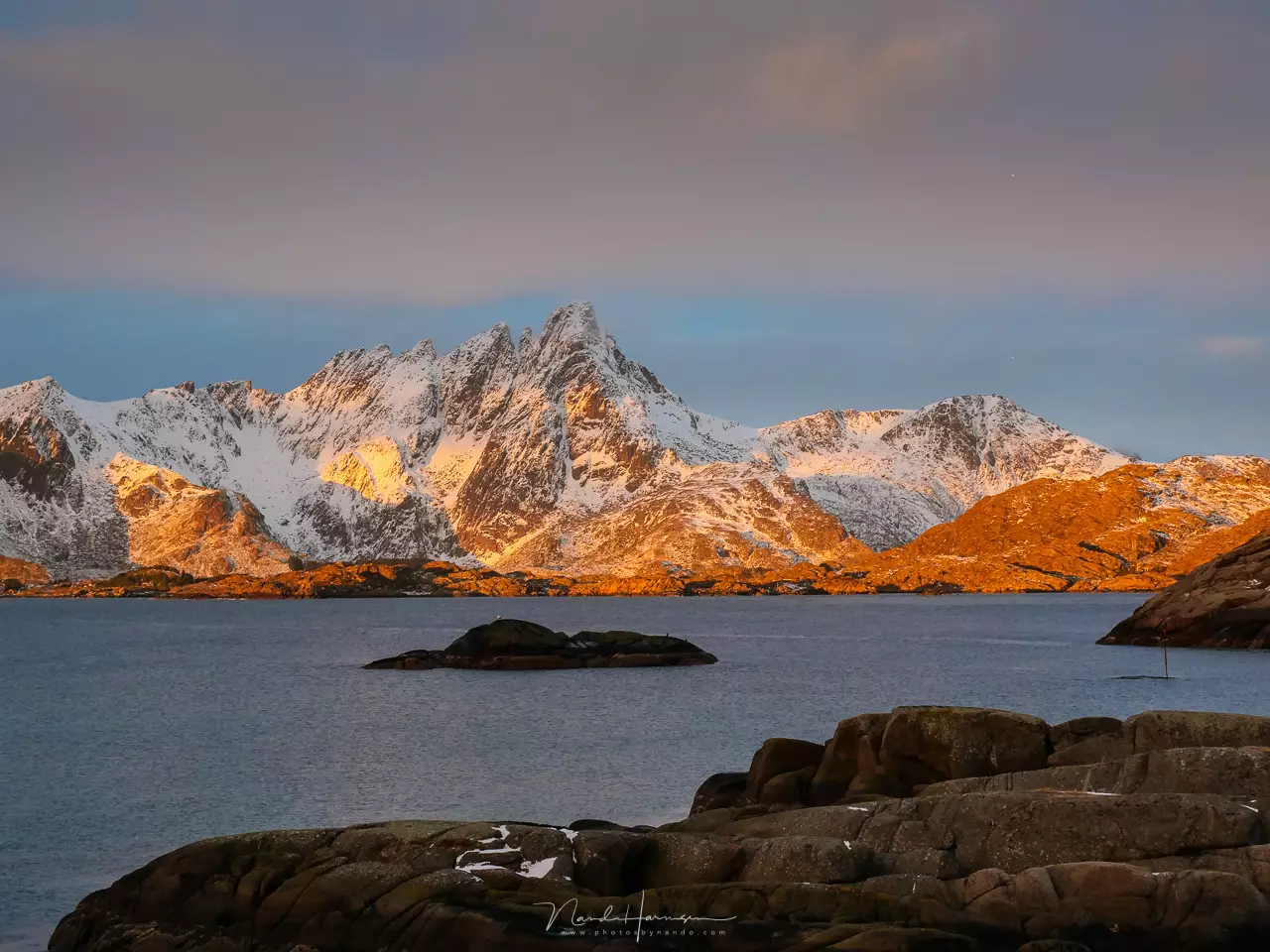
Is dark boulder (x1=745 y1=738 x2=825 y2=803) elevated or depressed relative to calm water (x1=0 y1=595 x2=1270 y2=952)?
elevated

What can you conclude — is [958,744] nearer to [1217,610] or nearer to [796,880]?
[796,880]

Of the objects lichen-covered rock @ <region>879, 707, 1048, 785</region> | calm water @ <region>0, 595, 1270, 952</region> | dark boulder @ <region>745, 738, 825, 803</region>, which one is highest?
lichen-covered rock @ <region>879, 707, 1048, 785</region>

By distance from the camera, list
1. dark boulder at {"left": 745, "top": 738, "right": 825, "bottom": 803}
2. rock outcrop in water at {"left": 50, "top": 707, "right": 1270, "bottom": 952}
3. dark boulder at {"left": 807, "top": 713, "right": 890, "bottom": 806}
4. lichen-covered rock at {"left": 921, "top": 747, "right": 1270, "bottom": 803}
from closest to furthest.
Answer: rock outcrop in water at {"left": 50, "top": 707, "right": 1270, "bottom": 952}
lichen-covered rock at {"left": 921, "top": 747, "right": 1270, "bottom": 803}
dark boulder at {"left": 807, "top": 713, "right": 890, "bottom": 806}
dark boulder at {"left": 745, "top": 738, "right": 825, "bottom": 803}

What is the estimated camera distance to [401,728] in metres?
73.0

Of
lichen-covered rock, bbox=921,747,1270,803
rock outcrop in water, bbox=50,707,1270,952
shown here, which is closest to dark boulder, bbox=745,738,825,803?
rock outcrop in water, bbox=50,707,1270,952

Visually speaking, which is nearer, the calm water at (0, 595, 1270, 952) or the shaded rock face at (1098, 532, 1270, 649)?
the calm water at (0, 595, 1270, 952)

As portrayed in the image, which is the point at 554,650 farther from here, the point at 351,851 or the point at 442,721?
the point at 351,851

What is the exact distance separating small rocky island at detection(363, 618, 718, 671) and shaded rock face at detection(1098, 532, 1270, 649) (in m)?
52.9

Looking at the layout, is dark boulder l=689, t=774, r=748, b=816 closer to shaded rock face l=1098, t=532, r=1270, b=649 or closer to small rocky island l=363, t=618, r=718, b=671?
small rocky island l=363, t=618, r=718, b=671

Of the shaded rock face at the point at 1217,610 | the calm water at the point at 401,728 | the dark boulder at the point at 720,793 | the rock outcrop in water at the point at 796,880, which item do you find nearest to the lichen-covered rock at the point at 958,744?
the rock outcrop in water at the point at 796,880

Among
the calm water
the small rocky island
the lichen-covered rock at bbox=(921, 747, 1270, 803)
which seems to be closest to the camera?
the lichen-covered rock at bbox=(921, 747, 1270, 803)

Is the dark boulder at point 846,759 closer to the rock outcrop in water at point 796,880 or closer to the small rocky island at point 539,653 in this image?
the rock outcrop in water at point 796,880

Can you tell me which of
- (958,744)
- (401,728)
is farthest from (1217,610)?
(958,744)

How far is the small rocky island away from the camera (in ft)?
408
